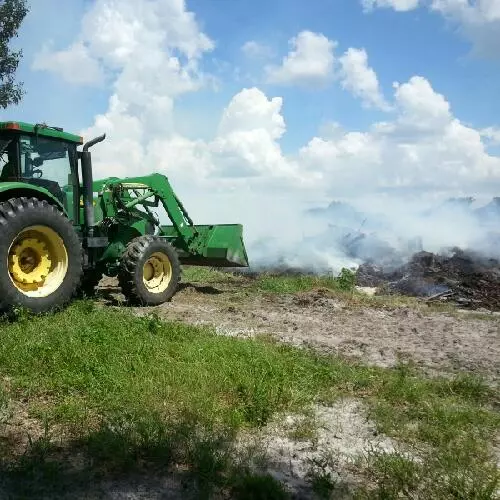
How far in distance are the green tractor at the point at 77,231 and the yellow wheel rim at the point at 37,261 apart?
14 millimetres

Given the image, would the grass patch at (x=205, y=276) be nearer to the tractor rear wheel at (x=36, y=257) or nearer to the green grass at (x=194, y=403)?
the tractor rear wheel at (x=36, y=257)

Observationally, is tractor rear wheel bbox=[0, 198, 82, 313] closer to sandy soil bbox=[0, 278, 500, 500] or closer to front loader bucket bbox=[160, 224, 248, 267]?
sandy soil bbox=[0, 278, 500, 500]

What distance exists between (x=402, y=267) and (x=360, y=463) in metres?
14.4

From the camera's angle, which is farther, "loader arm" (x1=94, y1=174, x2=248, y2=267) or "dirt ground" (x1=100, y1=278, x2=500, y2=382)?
"loader arm" (x1=94, y1=174, x2=248, y2=267)

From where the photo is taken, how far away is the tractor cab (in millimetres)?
7863

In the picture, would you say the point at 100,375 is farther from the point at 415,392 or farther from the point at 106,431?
the point at 415,392

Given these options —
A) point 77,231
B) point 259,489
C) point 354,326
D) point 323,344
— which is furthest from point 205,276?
point 259,489

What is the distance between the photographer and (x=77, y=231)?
8867 mm

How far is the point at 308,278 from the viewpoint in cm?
1330

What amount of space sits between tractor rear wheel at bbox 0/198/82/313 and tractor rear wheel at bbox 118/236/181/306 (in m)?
1.31

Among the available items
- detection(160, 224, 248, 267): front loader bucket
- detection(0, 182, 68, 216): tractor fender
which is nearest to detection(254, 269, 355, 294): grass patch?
detection(160, 224, 248, 267): front loader bucket

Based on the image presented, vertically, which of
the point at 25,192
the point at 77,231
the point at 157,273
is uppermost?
the point at 25,192

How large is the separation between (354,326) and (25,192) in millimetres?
5245

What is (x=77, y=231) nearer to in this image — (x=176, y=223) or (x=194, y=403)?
(x=176, y=223)
